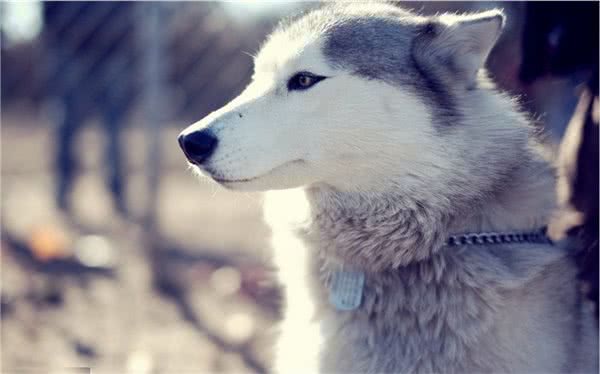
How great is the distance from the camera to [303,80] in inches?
75.1

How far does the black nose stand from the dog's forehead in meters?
0.34

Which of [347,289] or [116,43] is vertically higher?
[116,43]

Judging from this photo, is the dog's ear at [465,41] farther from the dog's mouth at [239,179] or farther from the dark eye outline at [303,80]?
the dog's mouth at [239,179]

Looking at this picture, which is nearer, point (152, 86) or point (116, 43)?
point (152, 86)

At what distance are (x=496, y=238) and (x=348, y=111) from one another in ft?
1.88

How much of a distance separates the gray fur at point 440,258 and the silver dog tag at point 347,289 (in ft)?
0.08

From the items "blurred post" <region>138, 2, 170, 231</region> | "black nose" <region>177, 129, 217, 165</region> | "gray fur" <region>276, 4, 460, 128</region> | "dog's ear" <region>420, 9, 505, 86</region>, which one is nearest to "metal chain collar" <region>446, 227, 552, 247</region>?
"gray fur" <region>276, 4, 460, 128</region>

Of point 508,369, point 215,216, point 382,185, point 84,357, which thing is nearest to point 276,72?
point 382,185

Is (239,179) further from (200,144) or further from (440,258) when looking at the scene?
(440,258)

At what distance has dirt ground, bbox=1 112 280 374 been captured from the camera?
9.53ft

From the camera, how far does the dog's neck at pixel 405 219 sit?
1.88 meters

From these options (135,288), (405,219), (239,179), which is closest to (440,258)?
(405,219)

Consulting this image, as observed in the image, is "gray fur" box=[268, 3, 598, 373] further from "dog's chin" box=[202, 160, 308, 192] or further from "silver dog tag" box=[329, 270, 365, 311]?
"dog's chin" box=[202, 160, 308, 192]

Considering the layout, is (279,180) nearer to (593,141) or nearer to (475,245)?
(475,245)
